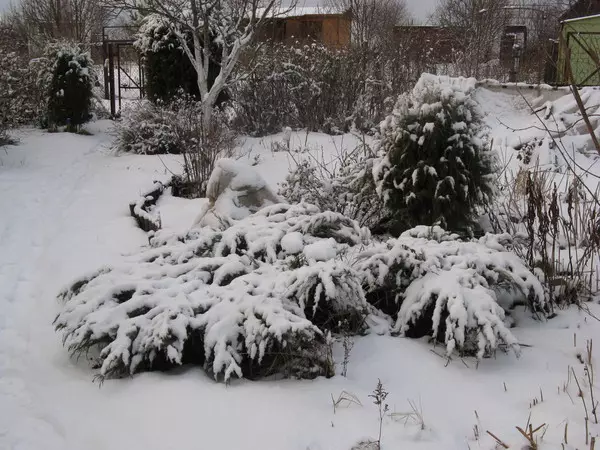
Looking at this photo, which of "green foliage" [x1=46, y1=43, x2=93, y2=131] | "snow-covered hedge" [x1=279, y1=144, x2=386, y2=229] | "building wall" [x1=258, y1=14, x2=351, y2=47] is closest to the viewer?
"snow-covered hedge" [x1=279, y1=144, x2=386, y2=229]

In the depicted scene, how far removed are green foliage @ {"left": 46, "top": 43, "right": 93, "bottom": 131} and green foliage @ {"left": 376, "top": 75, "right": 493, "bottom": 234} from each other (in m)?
8.72

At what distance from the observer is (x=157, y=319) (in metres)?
2.94

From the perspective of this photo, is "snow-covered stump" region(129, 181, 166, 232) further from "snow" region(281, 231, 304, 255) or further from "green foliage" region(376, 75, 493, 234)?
"green foliage" region(376, 75, 493, 234)

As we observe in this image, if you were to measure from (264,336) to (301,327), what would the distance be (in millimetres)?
177

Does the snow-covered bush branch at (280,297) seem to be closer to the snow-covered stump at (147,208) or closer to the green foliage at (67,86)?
the snow-covered stump at (147,208)

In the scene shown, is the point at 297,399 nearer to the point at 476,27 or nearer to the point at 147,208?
the point at 147,208

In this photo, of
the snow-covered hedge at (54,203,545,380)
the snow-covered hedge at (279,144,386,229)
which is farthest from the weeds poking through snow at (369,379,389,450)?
the snow-covered hedge at (279,144,386,229)

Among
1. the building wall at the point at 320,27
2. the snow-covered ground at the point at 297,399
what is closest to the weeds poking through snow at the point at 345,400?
the snow-covered ground at the point at 297,399

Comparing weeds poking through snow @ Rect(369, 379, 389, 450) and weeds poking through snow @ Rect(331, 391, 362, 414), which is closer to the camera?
weeds poking through snow @ Rect(369, 379, 389, 450)

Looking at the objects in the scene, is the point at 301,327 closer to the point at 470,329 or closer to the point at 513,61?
the point at 470,329

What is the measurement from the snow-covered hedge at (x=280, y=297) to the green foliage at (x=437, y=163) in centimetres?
47

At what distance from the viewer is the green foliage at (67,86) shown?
11.4 m

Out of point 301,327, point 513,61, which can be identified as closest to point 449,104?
point 301,327

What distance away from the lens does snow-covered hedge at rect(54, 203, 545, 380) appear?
114 inches
